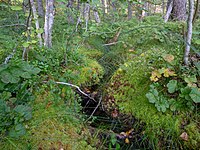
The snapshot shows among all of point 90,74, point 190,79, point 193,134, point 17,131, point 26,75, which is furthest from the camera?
point 90,74

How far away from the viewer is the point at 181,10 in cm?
412

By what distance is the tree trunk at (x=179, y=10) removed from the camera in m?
4.03

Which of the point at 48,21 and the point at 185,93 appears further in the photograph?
the point at 48,21

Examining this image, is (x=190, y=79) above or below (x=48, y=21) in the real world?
below

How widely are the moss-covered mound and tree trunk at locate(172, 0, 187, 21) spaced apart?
91.9 inches

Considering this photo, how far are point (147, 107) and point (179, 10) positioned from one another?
311 cm

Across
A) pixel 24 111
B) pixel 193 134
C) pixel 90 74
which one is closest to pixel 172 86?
pixel 193 134

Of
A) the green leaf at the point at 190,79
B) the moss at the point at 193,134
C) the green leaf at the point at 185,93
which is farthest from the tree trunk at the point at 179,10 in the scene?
the moss at the point at 193,134

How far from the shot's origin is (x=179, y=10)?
162 inches

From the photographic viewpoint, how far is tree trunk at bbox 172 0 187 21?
4027 mm

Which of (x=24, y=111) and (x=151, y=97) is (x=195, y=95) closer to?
(x=151, y=97)

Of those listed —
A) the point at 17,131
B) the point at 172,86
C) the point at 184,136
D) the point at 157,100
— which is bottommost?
the point at 184,136

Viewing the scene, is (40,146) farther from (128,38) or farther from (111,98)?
(128,38)

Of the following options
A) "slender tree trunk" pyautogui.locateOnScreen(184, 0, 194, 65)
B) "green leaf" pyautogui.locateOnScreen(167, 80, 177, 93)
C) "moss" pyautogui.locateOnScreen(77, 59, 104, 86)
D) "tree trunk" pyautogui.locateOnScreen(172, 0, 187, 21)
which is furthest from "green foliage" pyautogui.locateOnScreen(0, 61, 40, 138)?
"tree trunk" pyautogui.locateOnScreen(172, 0, 187, 21)
